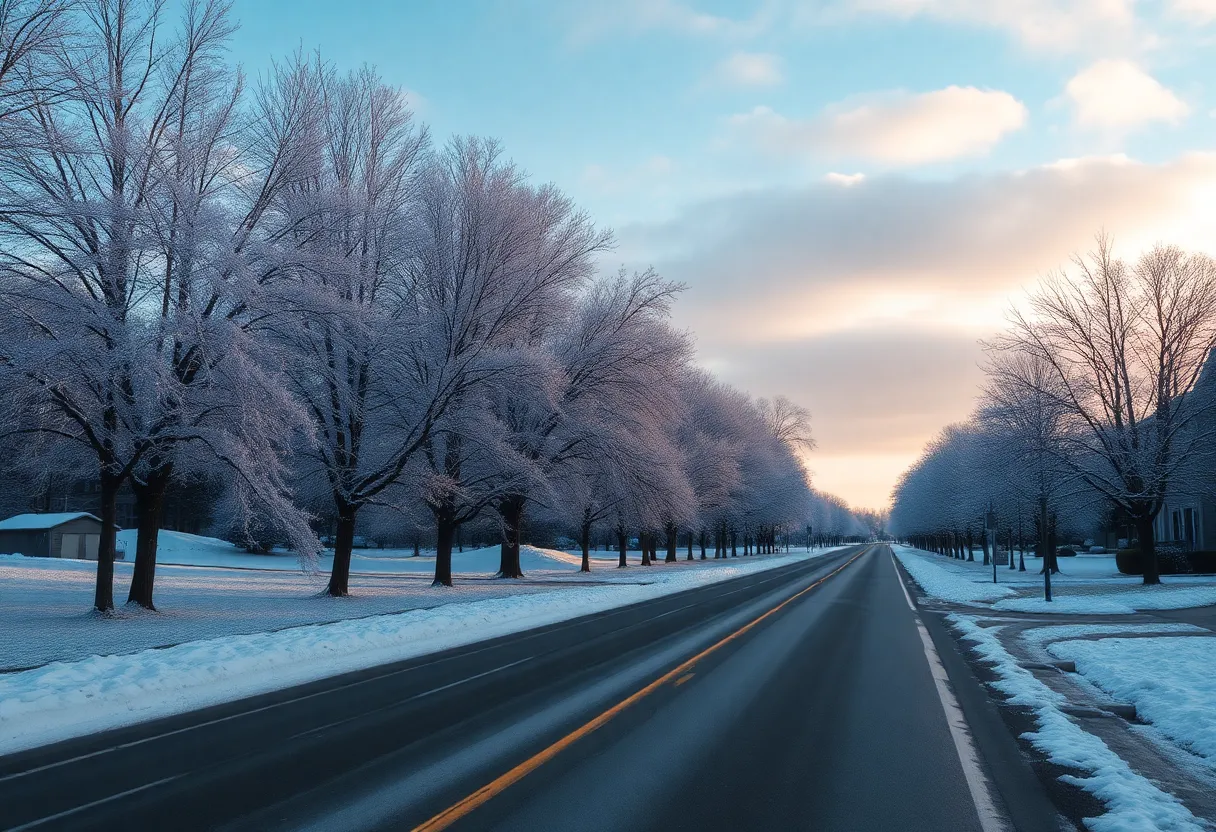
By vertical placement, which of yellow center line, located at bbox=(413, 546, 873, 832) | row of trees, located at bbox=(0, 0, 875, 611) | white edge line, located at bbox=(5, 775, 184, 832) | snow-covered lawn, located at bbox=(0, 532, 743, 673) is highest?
row of trees, located at bbox=(0, 0, 875, 611)

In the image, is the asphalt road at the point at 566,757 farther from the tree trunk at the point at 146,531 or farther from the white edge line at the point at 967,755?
the tree trunk at the point at 146,531

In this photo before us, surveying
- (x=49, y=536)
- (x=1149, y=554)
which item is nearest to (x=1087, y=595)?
(x=1149, y=554)

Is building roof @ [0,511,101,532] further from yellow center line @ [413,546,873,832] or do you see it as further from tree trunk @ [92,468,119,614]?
yellow center line @ [413,546,873,832]

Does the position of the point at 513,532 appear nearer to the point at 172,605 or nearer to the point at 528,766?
the point at 172,605

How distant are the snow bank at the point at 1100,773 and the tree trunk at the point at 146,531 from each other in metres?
17.0

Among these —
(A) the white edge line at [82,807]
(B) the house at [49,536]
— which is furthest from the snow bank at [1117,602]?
(B) the house at [49,536]

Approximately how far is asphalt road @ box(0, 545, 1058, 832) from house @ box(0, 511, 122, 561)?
1701 inches

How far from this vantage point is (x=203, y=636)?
48.4ft

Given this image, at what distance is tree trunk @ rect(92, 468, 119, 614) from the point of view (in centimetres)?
1742

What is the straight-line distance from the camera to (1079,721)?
8602mm

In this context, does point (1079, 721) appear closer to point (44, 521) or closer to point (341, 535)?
point (341, 535)

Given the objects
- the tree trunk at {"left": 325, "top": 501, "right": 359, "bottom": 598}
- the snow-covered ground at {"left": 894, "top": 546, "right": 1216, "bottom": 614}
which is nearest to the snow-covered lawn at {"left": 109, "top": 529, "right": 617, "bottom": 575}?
the tree trunk at {"left": 325, "top": 501, "right": 359, "bottom": 598}

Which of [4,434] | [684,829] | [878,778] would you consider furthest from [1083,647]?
[4,434]

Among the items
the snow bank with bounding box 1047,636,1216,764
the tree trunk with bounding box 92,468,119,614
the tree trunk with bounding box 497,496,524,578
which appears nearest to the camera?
the snow bank with bounding box 1047,636,1216,764
